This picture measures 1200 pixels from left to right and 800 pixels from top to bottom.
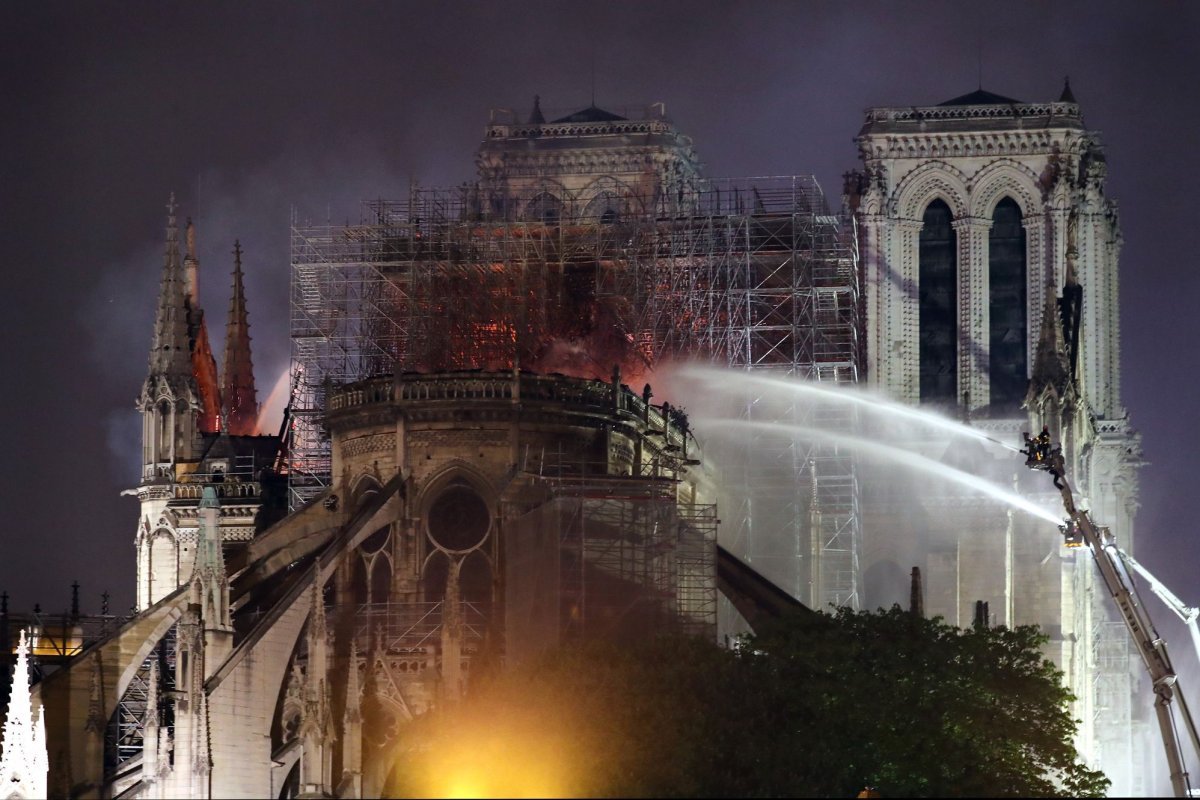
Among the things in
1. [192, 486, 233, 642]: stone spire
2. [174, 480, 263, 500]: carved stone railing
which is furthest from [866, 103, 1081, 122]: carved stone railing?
[192, 486, 233, 642]: stone spire

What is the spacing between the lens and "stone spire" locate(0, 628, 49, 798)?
73000 mm

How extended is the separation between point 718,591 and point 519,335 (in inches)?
484

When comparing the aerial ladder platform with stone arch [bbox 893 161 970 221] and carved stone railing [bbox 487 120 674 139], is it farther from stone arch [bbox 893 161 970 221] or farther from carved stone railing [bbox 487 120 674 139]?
carved stone railing [bbox 487 120 674 139]

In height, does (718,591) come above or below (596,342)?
below

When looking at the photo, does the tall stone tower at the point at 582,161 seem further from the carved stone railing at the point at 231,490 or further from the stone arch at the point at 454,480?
the stone arch at the point at 454,480

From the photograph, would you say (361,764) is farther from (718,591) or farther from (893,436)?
(893,436)

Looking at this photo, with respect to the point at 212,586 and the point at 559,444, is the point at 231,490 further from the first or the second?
the point at 212,586

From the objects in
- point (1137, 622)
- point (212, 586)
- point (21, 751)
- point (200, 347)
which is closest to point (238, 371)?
point (200, 347)

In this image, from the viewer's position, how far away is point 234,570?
85.4 m

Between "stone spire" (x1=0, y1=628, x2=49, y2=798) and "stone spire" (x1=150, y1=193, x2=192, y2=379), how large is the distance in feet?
81.3

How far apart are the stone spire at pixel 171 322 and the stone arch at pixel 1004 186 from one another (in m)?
23.4

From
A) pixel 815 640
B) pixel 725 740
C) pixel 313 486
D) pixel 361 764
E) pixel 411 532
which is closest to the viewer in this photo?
pixel 725 740

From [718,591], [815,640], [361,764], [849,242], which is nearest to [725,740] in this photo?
[815,640]

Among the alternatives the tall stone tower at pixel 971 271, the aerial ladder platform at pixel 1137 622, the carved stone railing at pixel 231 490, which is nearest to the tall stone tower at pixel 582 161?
the tall stone tower at pixel 971 271
